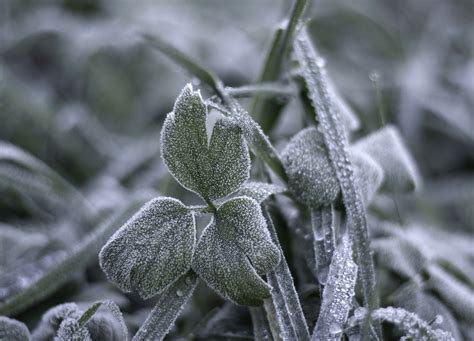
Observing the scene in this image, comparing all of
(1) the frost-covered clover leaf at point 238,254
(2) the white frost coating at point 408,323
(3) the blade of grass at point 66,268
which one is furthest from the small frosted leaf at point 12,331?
(2) the white frost coating at point 408,323

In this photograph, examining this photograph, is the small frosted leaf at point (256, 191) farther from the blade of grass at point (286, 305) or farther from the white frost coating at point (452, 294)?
the white frost coating at point (452, 294)

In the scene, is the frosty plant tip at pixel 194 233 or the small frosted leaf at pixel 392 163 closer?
the frosty plant tip at pixel 194 233

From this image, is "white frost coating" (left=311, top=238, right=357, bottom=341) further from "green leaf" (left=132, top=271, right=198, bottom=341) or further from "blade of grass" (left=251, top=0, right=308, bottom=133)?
"blade of grass" (left=251, top=0, right=308, bottom=133)

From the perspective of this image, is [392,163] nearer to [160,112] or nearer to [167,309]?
[167,309]

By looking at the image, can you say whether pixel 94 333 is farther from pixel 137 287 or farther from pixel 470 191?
pixel 470 191

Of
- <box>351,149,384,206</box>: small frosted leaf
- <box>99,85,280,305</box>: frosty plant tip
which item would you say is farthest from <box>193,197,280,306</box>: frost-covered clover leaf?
<box>351,149,384,206</box>: small frosted leaf

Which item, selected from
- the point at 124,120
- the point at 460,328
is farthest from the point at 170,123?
the point at 124,120
